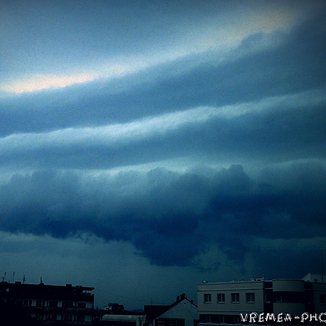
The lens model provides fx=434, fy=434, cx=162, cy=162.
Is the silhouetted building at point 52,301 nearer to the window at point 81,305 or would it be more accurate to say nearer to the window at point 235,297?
the window at point 81,305

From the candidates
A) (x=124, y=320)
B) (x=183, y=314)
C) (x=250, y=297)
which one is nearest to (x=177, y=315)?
(x=183, y=314)

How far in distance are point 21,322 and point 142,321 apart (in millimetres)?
68945

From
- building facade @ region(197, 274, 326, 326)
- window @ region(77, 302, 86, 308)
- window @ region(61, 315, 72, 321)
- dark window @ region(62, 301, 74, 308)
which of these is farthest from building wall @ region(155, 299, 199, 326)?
building facade @ region(197, 274, 326, 326)

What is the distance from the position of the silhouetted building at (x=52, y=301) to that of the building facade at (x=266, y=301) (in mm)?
47666

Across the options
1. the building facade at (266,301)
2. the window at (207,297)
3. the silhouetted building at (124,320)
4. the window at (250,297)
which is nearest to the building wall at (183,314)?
the silhouetted building at (124,320)

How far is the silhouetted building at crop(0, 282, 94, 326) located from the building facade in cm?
4767

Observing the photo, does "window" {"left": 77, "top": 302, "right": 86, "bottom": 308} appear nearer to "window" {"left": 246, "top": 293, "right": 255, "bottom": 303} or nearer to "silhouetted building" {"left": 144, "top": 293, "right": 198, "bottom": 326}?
"silhouetted building" {"left": 144, "top": 293, "right": 198, "bottom": 326}

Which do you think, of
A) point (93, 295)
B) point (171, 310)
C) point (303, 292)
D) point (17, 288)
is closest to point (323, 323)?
point (303, 292)

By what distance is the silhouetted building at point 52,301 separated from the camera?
420 feet

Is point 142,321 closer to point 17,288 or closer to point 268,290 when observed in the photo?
point 17,288

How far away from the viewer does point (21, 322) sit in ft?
229

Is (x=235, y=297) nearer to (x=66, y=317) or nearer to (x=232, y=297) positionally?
(x=232, y=297)

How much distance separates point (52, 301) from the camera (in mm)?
130500

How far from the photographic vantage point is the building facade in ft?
289
